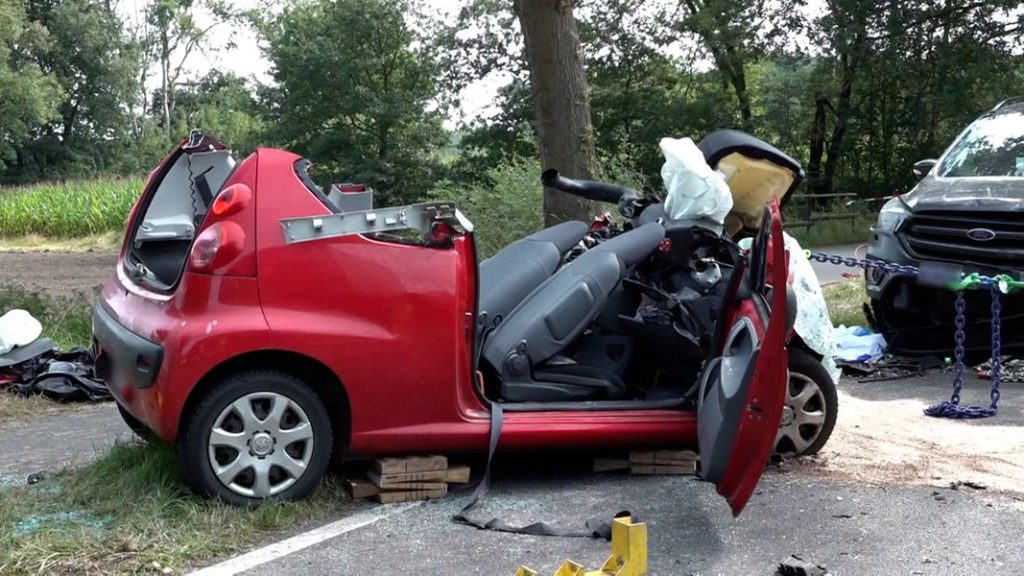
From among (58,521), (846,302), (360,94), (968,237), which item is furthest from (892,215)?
(360,94)

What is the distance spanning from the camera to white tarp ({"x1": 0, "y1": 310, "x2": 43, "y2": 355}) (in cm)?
794

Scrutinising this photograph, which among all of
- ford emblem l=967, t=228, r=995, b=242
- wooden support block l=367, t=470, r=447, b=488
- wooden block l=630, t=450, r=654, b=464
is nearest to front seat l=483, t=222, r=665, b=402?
wooden block l=630, t=450, r=654, b=464

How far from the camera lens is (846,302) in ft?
38.7

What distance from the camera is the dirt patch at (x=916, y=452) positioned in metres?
5.19

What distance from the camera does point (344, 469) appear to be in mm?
5125

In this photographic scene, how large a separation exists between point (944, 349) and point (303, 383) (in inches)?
231

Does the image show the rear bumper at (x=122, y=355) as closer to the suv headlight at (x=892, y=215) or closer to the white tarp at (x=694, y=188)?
the white tarp at (x=694, y=188)

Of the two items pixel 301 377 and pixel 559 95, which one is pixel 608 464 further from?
pixel 559 95

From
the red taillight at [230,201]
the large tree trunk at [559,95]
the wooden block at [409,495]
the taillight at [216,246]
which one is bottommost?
the wooden block at [409,495]

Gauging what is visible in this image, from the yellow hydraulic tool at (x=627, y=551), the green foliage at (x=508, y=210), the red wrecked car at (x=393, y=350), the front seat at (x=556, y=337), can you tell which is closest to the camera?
the yellow hydraulic tool at (x=627, y=551)

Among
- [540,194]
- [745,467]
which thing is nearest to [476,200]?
[540,194]

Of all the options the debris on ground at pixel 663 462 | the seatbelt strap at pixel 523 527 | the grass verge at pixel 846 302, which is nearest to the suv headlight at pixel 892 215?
the grass verge at pixel 846 302

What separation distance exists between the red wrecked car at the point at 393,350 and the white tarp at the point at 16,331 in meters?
3.00

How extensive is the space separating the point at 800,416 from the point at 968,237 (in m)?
3.43
